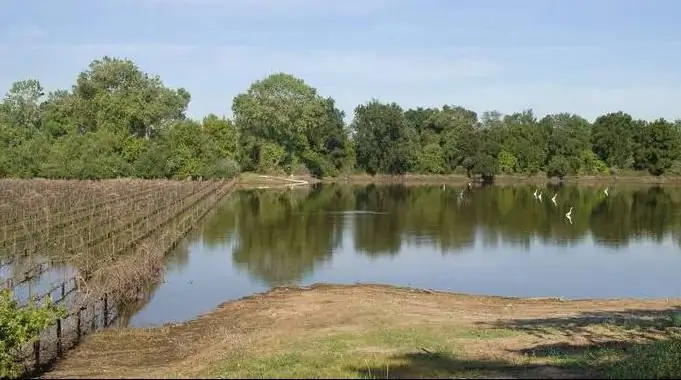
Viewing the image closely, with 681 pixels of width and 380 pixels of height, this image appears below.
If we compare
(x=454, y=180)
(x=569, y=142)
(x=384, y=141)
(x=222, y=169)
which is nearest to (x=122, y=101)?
(x=222, y=169)

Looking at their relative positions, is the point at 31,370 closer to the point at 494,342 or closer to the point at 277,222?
the point at 494,342

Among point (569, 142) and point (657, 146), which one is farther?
point (569, 142)

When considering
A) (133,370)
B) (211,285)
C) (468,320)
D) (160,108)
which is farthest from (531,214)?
(160,108)

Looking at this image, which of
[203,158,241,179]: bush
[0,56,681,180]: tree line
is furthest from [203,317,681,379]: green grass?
[203,158,241,179]: bush

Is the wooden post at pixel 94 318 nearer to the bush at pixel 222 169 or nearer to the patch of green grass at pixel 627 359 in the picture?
the patch of green grass at pixel 627 359

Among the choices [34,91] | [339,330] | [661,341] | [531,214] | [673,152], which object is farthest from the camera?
[34,91]

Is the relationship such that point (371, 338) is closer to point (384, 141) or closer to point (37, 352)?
point (37, 352)

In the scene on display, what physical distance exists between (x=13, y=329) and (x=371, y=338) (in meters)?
6.08

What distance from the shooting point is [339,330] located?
14.6 metres

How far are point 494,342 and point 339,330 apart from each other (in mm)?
3559

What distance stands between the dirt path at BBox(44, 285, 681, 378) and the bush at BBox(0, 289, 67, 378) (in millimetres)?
683

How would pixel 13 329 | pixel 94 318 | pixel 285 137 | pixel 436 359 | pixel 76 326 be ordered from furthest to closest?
pixel 285 137
pixel 94 318
pixel 76 326
pixel 13 329
pixel 436 359

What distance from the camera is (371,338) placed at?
13.1m

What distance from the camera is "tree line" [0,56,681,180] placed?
3250 inches
